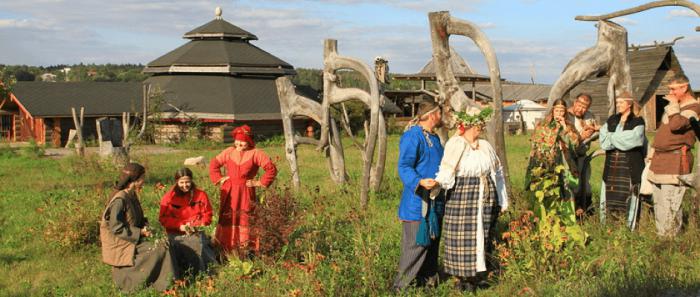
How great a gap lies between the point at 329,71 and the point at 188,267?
4.65 m

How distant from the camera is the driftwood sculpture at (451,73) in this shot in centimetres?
773

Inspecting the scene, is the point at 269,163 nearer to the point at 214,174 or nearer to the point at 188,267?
the point at 214,174

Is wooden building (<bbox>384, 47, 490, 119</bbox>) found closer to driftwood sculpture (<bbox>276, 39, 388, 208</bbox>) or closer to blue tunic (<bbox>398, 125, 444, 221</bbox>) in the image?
driftwood sculpture (<bbox>276, 39, 388, 208</bbox>)

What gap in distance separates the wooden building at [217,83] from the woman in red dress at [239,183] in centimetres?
1964

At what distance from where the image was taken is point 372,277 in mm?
5680

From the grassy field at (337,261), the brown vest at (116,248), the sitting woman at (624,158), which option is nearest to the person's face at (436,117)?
the grassy field at (337,261)

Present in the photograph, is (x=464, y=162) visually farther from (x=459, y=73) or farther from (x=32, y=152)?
(x=459, y=73)

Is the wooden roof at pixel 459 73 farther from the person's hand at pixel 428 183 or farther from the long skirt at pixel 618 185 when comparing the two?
the person's hand at pixel 428 183

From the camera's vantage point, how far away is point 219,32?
106ft

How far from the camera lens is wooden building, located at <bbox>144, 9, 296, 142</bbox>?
90.0 ft

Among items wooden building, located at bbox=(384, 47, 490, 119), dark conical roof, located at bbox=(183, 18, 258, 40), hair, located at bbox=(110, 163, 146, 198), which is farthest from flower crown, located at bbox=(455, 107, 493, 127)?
wooden building, located at bbox=(384, 47, 490, 119)

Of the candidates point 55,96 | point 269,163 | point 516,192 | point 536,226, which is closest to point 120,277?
point 269,163

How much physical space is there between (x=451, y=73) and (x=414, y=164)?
2.93 metres

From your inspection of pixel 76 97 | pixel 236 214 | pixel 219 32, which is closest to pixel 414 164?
pixel 236 214
